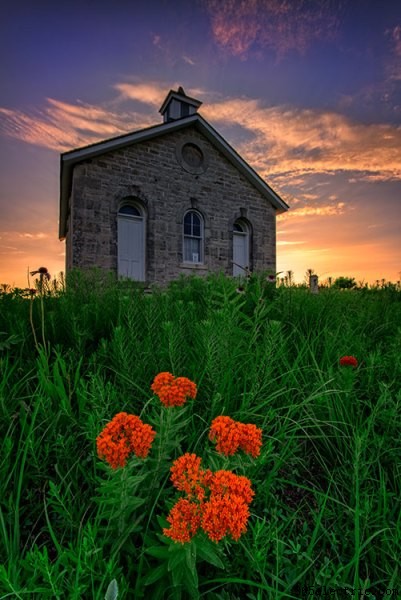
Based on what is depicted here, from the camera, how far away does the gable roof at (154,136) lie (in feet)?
37.5

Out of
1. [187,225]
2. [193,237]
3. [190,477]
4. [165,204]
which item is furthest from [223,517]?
[187,225]

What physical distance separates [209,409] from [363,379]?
1.22m

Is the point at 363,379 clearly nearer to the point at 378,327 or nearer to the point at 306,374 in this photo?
the point at 306,374

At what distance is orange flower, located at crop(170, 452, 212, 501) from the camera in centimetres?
90

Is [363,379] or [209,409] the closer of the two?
[209,409]

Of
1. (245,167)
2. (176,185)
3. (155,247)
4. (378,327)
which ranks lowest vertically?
(378,327)

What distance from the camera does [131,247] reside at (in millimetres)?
12758

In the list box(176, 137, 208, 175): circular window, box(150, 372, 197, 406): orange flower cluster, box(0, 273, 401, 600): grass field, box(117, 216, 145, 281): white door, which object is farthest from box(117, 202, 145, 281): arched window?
box(150, 372, 197, 406): orange flower cluster

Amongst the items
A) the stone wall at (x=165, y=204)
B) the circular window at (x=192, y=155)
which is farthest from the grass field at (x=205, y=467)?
the circular window at (x=192, y=155)

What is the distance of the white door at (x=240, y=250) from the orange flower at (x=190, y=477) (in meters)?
14.6

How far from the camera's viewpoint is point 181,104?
52.5 ft

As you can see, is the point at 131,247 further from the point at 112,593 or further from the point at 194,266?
the point at 112,593

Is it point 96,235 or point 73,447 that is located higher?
point 96,235

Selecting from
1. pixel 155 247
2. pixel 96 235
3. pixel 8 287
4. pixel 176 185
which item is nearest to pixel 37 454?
pixel 8 287
